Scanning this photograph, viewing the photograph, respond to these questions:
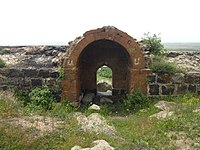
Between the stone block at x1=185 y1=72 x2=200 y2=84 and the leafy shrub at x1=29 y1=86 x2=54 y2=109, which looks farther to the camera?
the stone block at x1=185 y1=72 x2=200 y2=84

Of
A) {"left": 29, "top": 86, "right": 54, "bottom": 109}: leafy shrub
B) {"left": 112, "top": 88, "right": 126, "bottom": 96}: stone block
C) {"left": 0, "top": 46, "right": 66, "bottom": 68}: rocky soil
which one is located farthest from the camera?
{"left": 112, "top": 88, "right": 126, "bottom": 96}: stone block

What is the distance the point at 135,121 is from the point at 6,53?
6.31 m

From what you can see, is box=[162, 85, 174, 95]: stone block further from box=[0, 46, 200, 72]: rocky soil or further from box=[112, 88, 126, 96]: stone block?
box=[112, 88, 126, 96]: stone block

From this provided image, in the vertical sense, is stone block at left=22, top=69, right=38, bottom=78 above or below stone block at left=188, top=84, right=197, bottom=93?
above

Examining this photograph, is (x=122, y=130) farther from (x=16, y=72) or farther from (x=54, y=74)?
(x=16, y=72)

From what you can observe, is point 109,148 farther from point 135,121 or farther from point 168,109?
point 168,109

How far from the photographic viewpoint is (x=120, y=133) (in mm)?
6852

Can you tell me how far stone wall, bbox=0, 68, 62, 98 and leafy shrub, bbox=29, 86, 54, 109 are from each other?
0.21 meters

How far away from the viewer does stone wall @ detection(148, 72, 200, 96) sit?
948 centimetres

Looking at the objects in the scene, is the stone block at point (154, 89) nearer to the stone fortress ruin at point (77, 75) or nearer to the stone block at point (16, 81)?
the stone fortress ruin at point (77, 75)

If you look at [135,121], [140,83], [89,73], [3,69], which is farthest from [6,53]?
[135,121]

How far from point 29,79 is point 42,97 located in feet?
2.70

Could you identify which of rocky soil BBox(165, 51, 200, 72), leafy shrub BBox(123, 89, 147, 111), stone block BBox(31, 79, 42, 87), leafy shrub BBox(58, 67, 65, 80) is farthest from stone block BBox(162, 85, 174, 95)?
stone block BBox(31, 79, 42, 87)

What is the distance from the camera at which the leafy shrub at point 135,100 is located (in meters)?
9.32
